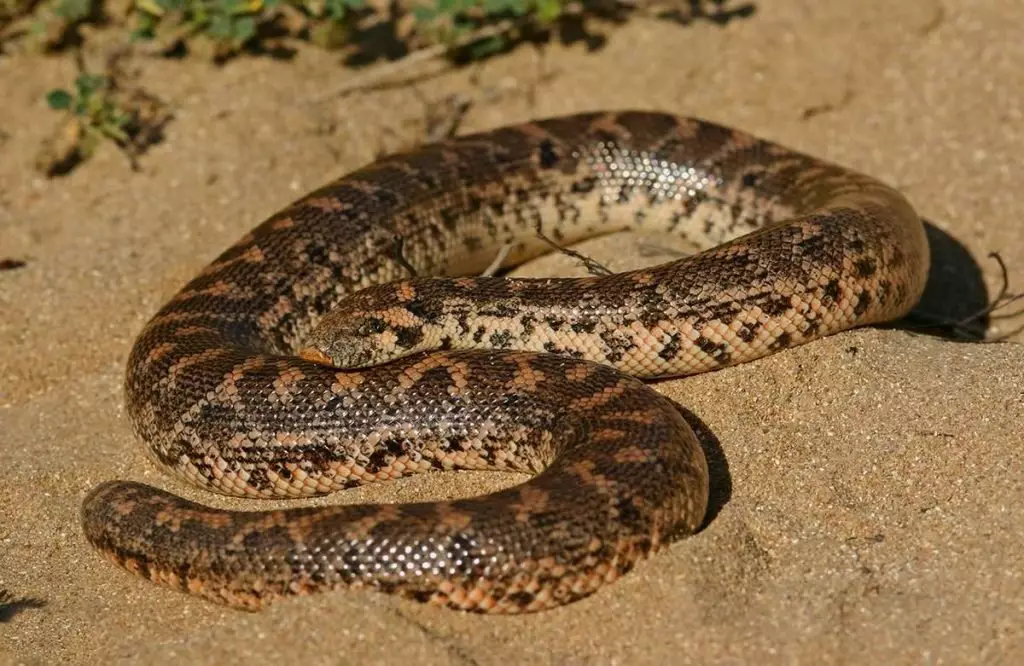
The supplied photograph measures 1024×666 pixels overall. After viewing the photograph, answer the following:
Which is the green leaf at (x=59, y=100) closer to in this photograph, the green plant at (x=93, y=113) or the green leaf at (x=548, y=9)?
the green plant at (x=93, y=113)

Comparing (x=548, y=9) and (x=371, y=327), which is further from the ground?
(x=548, y=9)

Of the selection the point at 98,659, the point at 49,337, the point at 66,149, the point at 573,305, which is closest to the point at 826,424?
the point at 573,305

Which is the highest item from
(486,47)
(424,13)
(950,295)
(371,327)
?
(424,13)

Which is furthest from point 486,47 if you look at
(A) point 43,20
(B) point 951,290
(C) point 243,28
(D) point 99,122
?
(B) point 951,290

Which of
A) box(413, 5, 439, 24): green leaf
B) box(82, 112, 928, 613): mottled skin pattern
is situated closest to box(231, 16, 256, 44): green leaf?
box(413, 5, 439, 24): green leaf

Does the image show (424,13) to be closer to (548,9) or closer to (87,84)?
(548,9)
